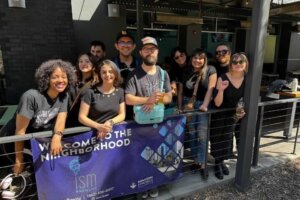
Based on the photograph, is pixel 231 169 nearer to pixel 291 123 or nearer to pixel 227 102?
pixel 227 102

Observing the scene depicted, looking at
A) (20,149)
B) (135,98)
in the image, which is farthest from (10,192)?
(135,98)

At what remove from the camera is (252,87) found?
9.67 feet

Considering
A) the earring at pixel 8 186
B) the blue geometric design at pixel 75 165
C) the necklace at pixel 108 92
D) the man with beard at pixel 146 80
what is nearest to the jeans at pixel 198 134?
the man with beard at pixel 146 80

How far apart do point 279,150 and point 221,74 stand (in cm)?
207

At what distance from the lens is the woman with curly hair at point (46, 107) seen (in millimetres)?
2277

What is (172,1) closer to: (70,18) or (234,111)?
(70,18)

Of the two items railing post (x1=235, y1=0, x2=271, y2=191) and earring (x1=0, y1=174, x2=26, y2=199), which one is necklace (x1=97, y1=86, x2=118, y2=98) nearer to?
earring (x1=0, y1=174, x2=26, y2=199)

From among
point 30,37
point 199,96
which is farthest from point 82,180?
point 30,37

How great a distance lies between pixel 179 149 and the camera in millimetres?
3029

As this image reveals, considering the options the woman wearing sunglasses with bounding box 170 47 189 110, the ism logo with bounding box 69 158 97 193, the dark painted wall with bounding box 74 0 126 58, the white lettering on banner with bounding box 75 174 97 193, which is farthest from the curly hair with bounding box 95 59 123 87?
the dark painted wall with bounding box 74 0 126 58

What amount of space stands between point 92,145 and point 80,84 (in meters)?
0.75

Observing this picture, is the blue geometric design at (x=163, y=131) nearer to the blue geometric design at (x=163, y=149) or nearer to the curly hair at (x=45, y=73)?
the blue geometric design at (x=163, y=149)

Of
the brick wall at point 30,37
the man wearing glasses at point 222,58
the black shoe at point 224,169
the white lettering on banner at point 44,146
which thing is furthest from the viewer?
the brick wall at point 30,37

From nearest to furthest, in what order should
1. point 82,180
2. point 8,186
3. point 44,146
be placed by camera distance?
point 44,146 → point 8,186 → point 82,180
